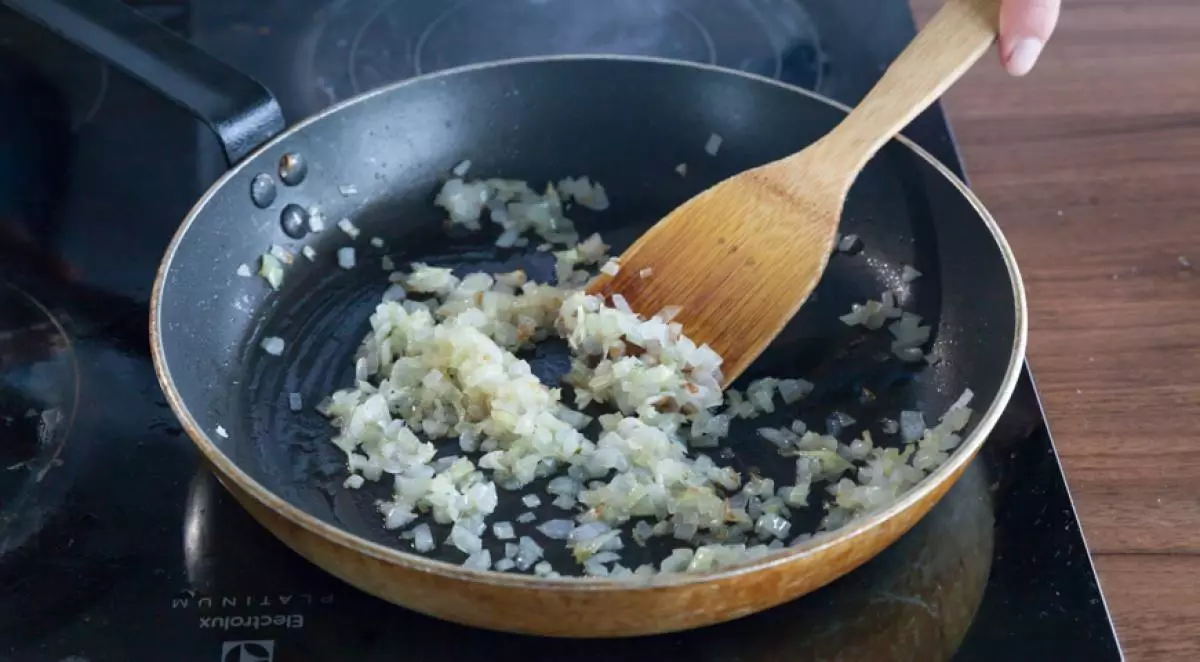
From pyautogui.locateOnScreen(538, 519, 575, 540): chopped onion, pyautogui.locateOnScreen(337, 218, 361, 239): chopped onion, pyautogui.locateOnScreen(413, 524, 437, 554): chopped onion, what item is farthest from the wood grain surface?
pyautogui.locateOnScreen(337, 218, 361, 239): chopped onion

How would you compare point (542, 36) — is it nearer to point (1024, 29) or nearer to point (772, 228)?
point (772, 228)

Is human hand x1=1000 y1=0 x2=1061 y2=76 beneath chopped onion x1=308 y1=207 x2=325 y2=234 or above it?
above

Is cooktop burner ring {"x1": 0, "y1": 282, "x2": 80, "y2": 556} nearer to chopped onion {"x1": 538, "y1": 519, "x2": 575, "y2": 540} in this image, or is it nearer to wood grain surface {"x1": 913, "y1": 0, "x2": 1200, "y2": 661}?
chopped onion {"x1": 538, "y1": 519, "x2": 575, "y2": 540}

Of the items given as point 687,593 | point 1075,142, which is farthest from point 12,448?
point 1075,142

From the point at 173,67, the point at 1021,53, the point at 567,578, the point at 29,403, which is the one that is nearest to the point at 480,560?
the point at 567,578

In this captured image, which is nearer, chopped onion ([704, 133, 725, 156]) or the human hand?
the human hand

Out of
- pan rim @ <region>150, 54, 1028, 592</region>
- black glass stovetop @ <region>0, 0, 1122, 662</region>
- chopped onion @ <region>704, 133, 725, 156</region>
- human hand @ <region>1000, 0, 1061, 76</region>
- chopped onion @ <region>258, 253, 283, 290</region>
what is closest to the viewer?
pan rim @ <region>150, 54, 1028, 592</region>

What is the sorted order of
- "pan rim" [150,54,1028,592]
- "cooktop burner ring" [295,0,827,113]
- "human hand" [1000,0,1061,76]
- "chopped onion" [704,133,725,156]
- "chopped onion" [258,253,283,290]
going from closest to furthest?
"pan rim" [150,54,1028,592], "human hand" [1000,0,1061,76], "chopped onion" [258,253,283,290], "chopped onion" [704,133,725,156], "cooktop burner ring" [295,0,827,113]
